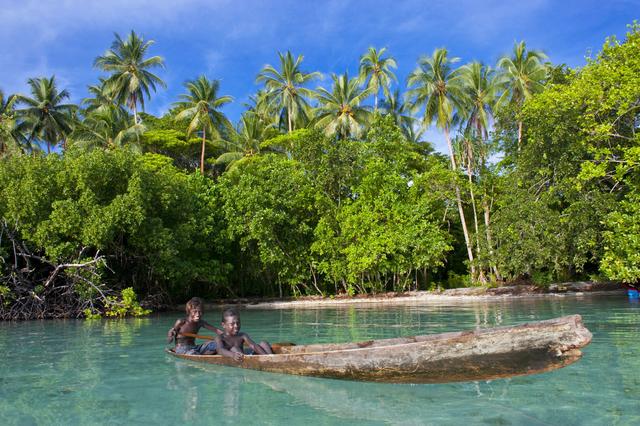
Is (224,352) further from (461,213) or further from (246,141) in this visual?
(246,141)

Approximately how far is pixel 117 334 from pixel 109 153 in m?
7.60

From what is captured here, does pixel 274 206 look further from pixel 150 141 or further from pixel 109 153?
pixel 150 141

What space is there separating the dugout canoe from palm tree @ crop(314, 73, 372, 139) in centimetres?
2443

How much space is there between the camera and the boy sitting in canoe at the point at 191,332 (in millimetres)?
7398

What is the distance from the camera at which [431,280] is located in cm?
2605

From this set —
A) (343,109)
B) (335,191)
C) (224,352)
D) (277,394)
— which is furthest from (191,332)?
(343,109)

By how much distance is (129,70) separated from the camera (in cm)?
3225

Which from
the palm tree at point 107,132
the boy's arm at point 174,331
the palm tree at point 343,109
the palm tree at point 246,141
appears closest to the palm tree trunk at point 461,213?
the palm tree at point 343,109

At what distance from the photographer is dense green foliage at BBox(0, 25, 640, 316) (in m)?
14.9

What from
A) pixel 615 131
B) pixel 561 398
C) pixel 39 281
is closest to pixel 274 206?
pixel 39 281

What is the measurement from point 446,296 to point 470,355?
16286mm

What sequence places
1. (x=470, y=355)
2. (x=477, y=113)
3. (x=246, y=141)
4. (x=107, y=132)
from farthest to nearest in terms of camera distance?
(x=246, y=141), (x=107, y=132), (x=477, y=113), (x=470, y=355)

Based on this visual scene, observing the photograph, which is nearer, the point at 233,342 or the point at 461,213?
the point at 233,342

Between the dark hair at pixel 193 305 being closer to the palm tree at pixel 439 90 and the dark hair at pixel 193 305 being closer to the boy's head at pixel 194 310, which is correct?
the boy's head at pixel 194 310
